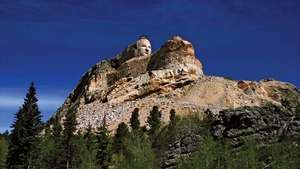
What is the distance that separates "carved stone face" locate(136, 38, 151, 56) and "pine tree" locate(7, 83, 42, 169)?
108657 mm

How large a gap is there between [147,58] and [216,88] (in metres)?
22.7

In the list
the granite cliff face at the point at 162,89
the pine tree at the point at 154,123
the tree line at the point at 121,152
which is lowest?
the tree line at the point at 121,152

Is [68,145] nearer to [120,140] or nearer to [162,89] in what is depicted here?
[120,140]

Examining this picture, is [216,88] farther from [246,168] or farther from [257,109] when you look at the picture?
[246,168]

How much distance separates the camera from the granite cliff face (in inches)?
5807

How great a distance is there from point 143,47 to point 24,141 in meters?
113

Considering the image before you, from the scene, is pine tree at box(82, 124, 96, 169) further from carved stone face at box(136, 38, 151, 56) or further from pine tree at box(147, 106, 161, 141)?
carved stone face at box(136, 38, 151, 56)

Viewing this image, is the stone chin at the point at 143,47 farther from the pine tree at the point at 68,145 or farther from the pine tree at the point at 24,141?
the pine tree at the point at 24,141

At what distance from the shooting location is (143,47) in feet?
580

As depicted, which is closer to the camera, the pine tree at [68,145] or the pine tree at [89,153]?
the pine tree at [89,153]

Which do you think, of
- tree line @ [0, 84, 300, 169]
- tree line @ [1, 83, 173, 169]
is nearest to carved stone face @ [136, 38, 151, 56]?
tree line @ [0, 84, 300, 169]

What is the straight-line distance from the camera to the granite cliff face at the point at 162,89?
147500 mm

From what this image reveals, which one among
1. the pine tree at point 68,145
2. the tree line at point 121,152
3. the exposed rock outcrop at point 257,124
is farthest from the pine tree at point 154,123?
the exposed rock outcrop at point 257,124

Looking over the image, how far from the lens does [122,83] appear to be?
163125 millimetres
